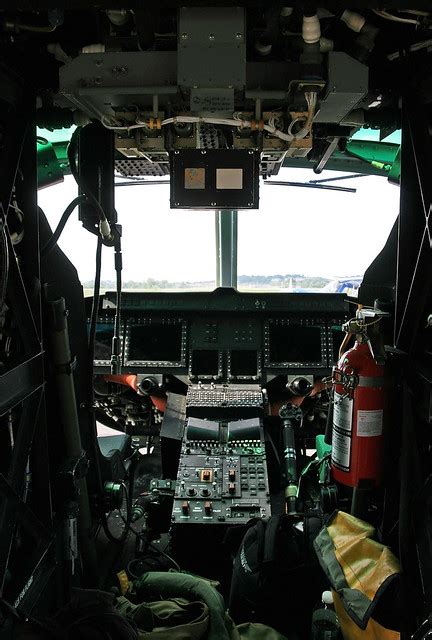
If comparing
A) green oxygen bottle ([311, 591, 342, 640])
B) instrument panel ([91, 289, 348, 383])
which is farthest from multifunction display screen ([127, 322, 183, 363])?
green oxygen bottle ([311, 591, 342, 640])

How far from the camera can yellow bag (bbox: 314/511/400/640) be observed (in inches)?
65.4

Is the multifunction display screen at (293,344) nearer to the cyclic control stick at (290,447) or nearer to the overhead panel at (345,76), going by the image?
the cyclic control stick at (290,447)

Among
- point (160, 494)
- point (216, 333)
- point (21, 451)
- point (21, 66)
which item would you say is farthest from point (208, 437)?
point (21, 66)

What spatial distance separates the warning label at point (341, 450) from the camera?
2.00 meters

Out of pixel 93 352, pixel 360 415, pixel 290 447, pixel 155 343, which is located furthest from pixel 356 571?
pixel 155 343

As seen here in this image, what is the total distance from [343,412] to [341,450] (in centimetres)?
15

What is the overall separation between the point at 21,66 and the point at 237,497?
216 cm

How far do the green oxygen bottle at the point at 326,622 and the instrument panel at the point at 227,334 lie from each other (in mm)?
1960

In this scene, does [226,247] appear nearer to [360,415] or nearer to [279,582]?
Result: [360,415]

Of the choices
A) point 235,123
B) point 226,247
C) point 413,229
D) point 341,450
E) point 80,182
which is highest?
point 235,123

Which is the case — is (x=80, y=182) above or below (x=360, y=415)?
above

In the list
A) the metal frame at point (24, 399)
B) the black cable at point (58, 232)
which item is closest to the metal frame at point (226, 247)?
the black cable at point (58, 232)

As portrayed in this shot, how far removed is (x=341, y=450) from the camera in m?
2.02

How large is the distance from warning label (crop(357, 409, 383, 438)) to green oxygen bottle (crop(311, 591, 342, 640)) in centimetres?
64
